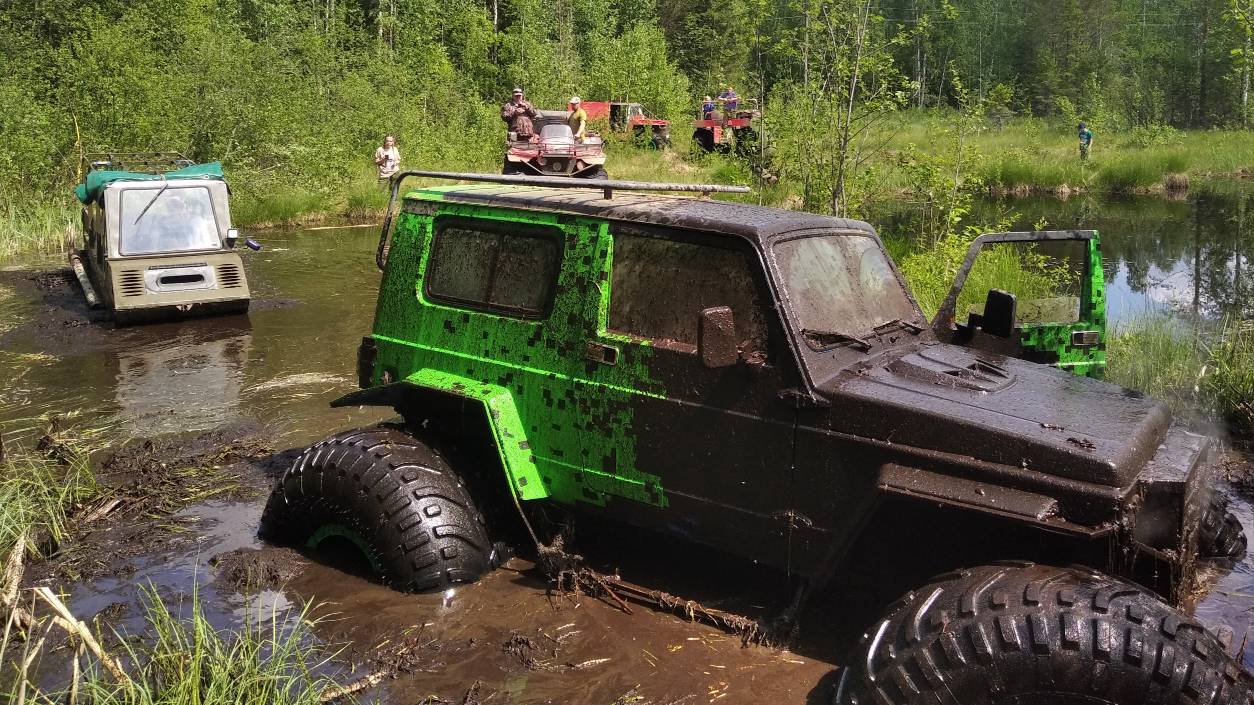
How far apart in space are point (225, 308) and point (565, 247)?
28.1ft

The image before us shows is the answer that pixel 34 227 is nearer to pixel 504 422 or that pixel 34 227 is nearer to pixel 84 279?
pixel 84 279

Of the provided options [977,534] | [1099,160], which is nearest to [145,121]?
[977,534]

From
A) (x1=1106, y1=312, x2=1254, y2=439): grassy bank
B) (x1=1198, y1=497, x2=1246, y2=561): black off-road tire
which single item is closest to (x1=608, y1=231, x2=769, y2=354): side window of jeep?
(x1=1198, y1=497, x2=1246, y2=561): black off-road tire

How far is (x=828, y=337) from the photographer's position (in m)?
4.10

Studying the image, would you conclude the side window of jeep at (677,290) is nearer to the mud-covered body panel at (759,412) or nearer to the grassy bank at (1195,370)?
the mud-covered body panel at (759,412)

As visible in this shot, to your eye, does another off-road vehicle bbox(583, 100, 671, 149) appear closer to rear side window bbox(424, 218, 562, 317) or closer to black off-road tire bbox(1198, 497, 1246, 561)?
rear side window bbox(424, 218, 562, 317)

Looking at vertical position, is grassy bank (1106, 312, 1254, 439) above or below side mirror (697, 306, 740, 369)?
below

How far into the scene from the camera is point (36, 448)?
698 centimetres

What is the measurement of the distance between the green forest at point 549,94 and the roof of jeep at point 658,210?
5845 mm

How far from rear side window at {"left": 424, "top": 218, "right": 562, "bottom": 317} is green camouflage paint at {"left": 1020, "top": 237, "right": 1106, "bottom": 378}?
2.57 meters

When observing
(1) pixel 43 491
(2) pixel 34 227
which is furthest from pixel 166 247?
(1) pixel 43 491

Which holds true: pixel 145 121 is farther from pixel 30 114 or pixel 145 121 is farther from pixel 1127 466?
pixel 1127 466

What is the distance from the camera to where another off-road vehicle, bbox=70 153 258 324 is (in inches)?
453

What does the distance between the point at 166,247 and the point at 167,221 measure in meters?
0.34
